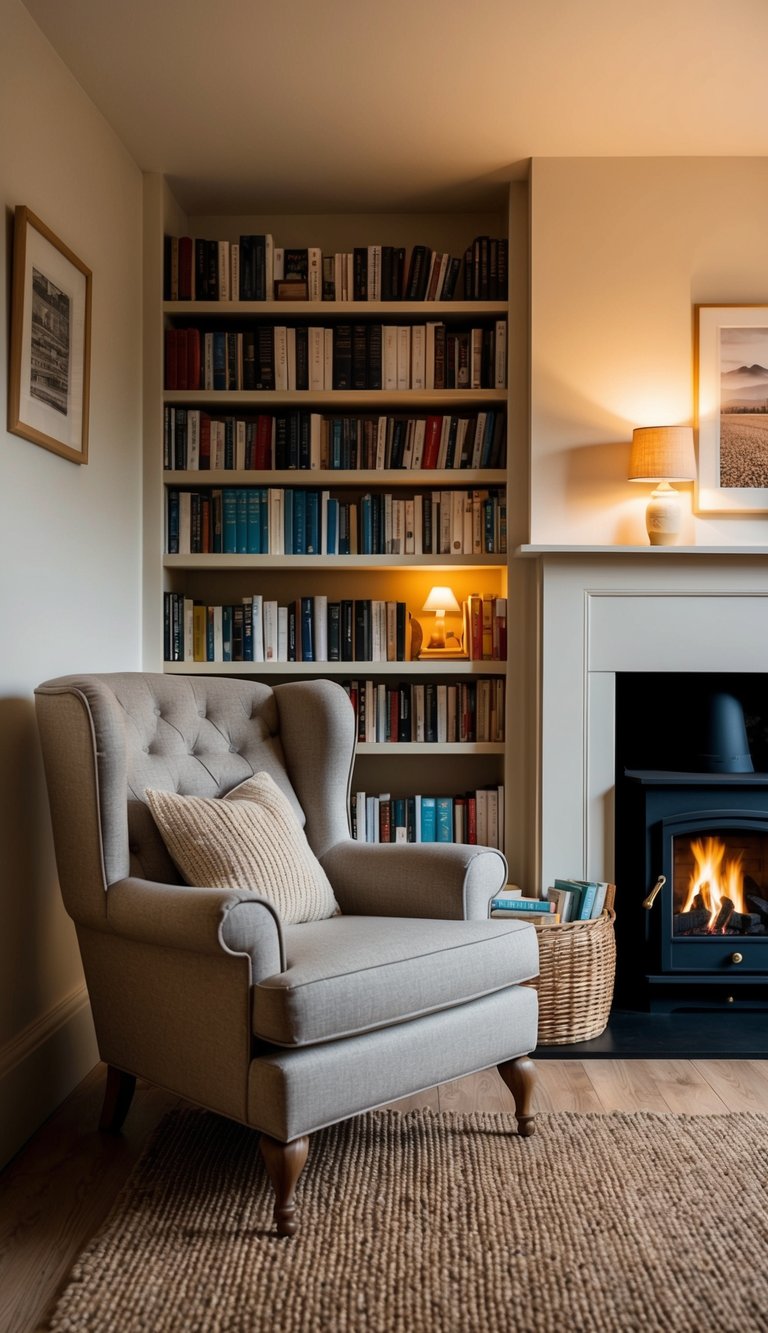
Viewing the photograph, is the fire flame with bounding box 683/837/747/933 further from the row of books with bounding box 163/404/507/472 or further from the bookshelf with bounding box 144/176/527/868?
the row of books with bounding box 163/404/507/472

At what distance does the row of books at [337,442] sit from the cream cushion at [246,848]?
144cm

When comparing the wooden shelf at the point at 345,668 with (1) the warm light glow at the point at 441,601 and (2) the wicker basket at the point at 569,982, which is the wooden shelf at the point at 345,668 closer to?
(1) the warm light glow at the point at 441,601

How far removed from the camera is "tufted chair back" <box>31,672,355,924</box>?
2.30 m

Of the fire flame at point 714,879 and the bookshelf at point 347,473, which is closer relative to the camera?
the fire flame at point 714,879

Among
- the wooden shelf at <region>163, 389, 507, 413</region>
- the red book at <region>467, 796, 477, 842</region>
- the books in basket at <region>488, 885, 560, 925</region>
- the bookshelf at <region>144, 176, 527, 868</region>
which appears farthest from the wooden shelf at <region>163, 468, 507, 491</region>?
the books in basket at <region>488, 885, 560, 925</region>

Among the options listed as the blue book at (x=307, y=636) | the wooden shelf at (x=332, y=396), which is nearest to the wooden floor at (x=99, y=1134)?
the blue book at (x=307, y=636)

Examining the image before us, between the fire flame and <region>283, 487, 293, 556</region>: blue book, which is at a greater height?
<region>283, 487, 293, 556</region>: blue book

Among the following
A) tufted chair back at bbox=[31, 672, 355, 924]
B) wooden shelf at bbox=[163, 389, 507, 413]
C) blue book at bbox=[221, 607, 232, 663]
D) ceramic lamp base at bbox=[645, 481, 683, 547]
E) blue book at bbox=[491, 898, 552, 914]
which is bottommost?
blue book at bbox=[491, 898, 552, 914]

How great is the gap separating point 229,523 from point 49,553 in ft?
3.25

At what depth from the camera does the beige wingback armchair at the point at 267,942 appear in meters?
2.02

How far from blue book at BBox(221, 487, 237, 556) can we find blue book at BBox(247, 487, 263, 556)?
46 mm

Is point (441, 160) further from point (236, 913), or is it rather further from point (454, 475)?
point (236, 913)

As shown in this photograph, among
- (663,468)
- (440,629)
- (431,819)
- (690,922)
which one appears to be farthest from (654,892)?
(663,468)

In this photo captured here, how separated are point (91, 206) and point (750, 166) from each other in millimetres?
2015
